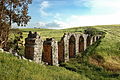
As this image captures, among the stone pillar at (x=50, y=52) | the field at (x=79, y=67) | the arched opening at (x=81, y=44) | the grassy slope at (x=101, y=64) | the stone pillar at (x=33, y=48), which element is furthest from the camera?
the arched opening at (x=81, y=44)

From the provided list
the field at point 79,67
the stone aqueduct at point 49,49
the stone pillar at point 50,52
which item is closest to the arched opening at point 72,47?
the stone aqueduct at point 49,49

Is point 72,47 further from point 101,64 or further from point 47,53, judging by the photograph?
point 47,53

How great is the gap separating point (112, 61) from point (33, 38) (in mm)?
13801

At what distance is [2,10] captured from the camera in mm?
29625

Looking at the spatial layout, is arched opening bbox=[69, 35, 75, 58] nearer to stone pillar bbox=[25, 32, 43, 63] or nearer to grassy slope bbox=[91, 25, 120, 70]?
grassy slope bbox=[91, 25, 120, 70]

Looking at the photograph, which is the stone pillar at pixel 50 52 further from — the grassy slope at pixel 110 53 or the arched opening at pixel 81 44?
the arched opening at pixel 81 44

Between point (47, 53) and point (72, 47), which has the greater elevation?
point (47, 53)

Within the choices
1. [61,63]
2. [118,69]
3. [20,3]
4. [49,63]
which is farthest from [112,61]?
[20,3]

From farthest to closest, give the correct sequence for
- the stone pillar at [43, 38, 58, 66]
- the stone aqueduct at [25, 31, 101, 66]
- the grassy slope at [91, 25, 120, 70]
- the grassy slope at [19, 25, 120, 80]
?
the grassy slope at [91, 25, 120, 70] < the grassy slope at [19, 25, 120, 80] < the stone pillar at [43, 38, 58, 66] < the stone aqueduct at [25, 31, 101, 66]

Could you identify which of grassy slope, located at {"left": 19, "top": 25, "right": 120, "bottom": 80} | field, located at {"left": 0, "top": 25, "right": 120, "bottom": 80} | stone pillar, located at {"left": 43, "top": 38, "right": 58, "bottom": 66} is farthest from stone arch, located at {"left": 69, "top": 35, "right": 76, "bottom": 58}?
stone pillar, located at {"left": 43, "top": 38, "right": 58, "bottom": 66}

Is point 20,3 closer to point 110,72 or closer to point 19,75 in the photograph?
point 110,72

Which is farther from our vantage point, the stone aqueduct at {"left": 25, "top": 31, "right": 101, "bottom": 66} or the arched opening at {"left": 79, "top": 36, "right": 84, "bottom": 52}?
the arched opening at {"left": 79, "top": 36, "right": 84, "bottom": 52}

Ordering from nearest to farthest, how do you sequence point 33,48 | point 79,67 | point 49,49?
1. point 33,48
2. point 49,49
3. point 79,67

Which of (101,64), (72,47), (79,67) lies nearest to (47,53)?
(79,67)
